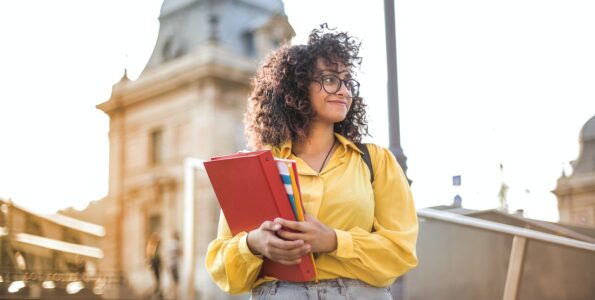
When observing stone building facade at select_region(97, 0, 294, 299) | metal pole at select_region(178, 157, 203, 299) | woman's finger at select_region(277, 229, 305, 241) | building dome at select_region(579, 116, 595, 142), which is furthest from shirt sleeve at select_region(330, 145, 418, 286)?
stone building facade at select_region(97, 0, 294, 299)

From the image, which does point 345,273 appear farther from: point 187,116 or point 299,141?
point 187,116

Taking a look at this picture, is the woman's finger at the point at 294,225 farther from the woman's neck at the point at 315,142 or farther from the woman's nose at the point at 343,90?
the woman's nose at the point at 343,90

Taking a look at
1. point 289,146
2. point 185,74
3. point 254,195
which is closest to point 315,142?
point 289,146

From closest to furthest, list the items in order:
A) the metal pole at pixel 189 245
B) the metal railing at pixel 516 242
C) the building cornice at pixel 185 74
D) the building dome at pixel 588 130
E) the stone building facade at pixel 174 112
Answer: the metal railing at pixel 516 242 → the building dome at pixel 588 130 → the metal pole at pixel 189 245 → the stone building facade at pixel 174 112 → the building cornice at pixel 185 74

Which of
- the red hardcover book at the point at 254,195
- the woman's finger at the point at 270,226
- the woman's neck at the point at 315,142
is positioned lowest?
the woman's finger at the point at 270,226

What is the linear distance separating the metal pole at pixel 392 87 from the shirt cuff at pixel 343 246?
2.59 metres

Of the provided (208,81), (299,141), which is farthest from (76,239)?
(299,141)

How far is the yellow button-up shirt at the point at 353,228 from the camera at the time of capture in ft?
5.99

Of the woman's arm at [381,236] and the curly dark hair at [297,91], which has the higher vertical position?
the curly dark hair at [297,91]

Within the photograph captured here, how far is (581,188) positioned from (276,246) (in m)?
3.26

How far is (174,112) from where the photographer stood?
10.4 metres

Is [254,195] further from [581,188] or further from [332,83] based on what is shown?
[581,188]

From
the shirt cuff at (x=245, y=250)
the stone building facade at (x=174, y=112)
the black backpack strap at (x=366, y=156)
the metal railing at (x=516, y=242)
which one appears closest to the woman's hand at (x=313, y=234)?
the shirt cuff at (x=245, y=250)

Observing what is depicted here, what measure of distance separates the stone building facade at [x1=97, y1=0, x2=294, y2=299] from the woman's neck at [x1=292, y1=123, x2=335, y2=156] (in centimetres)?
651
